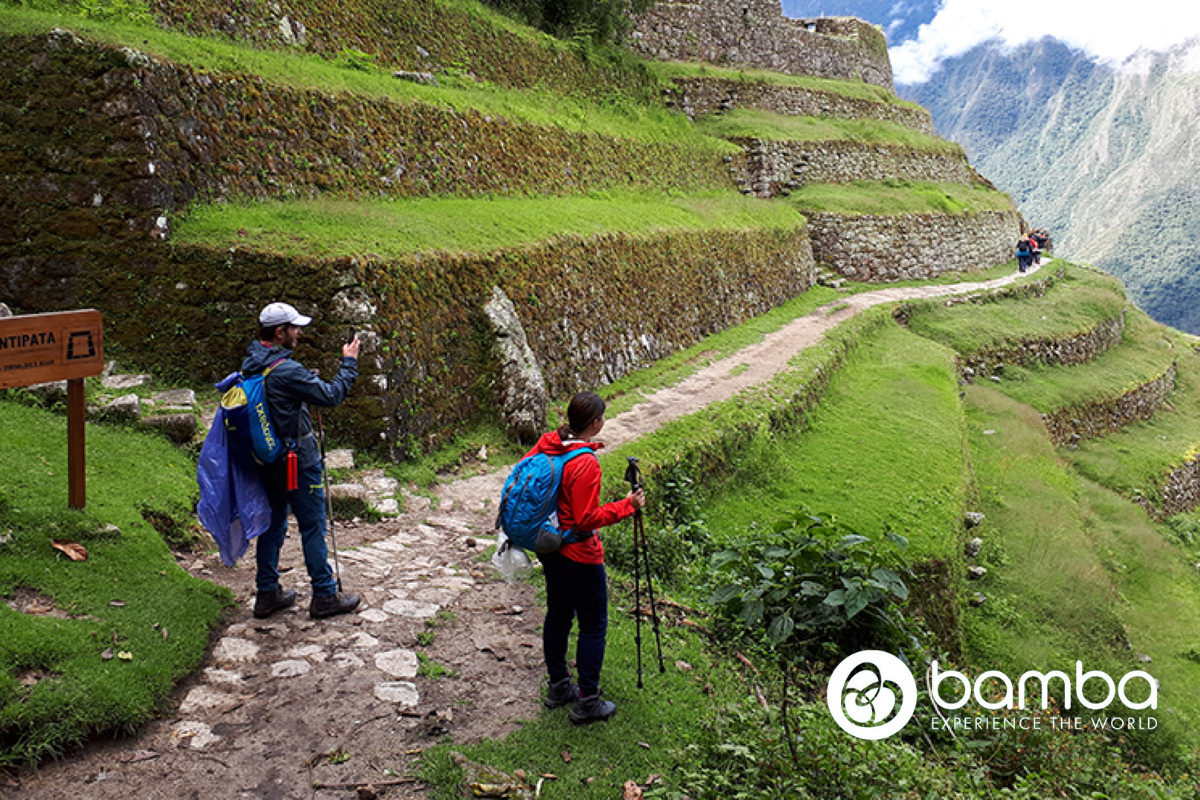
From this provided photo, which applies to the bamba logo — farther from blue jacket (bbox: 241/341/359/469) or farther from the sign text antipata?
the sign text antipata

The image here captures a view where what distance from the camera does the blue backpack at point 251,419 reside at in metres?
5.57

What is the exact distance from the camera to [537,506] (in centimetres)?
472

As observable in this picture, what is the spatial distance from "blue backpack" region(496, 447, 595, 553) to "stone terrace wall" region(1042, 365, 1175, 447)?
2117 cm

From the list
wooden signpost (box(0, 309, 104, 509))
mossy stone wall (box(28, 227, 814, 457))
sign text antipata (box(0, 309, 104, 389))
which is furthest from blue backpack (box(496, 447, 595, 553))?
mossy stone wall (box(28, 227, 814, 457))

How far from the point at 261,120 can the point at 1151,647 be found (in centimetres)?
1635

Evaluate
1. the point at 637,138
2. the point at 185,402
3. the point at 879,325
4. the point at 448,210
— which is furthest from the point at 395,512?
the point at 879,325

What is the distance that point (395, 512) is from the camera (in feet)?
28.0

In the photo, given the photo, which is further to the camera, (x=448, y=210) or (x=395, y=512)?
(x=448, y=210)

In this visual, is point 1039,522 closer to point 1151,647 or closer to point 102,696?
point 1151,647

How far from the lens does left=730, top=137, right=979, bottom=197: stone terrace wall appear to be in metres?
29.7

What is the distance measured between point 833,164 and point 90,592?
109ft

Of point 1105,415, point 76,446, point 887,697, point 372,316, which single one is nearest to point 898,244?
point 1105,415

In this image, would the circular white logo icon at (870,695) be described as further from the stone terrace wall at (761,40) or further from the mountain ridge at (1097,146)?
the mountain ridge at (1097,146)

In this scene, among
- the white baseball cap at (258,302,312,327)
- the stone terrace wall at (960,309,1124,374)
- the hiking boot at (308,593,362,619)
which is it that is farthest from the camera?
the stone terrace wall at (960,309,1124,374)
